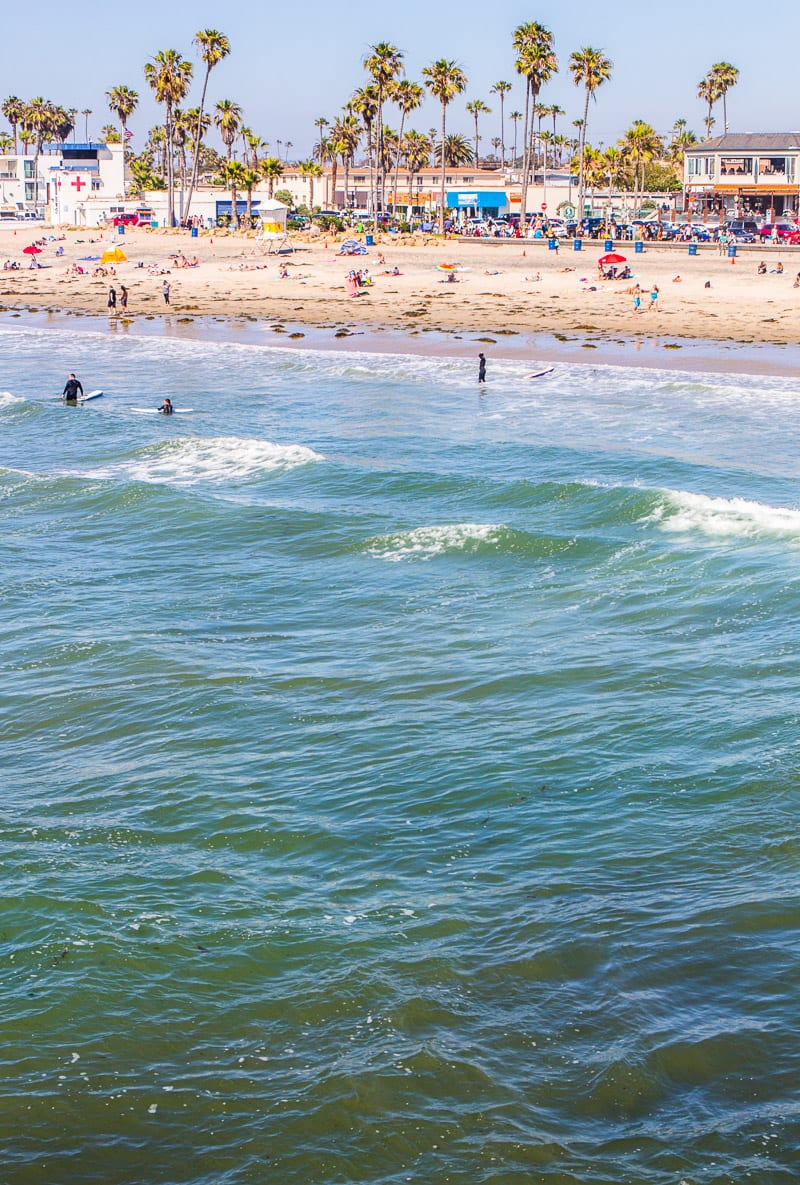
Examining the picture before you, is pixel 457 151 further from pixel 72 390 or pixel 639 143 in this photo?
pixel 72 390

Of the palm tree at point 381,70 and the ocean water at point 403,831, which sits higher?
the palm tree at point 381,70

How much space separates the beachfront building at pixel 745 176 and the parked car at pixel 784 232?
702 inches

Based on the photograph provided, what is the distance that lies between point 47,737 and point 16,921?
193 inches

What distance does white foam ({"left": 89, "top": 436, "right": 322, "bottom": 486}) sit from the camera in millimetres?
32531

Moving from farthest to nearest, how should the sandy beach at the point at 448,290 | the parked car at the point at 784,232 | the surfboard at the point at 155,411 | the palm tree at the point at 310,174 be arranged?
the palm tree at the point at 310,174 < the parked car at the point at 784,232 < the sandy beach at the point at 448,290 < the surfboard at the point at 155,411

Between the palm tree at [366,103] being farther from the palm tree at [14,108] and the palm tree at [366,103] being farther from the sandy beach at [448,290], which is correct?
the palm tree at [14,108]

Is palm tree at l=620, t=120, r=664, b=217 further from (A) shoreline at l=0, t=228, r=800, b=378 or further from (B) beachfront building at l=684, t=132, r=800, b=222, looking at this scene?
(A) shoreline at l=0, t=228, r=800, b=378

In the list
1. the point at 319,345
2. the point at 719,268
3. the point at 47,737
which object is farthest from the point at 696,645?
the point at 719,268

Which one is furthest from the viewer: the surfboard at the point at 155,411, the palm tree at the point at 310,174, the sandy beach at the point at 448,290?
the palm tree at the point at 310,174

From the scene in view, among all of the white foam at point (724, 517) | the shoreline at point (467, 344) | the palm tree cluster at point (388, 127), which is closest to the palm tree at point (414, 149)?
the palm tree cluster at point (388, 127)

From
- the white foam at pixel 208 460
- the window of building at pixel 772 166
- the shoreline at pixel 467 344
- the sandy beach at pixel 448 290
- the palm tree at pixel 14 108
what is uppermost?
the palm tree at pixel 14 108

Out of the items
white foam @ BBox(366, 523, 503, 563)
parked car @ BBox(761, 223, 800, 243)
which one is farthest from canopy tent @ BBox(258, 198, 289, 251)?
white foam @ BBox(366, 523, 503, 563)

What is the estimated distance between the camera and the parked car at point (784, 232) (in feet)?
258

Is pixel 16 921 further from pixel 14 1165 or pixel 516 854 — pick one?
pixel 516 854
